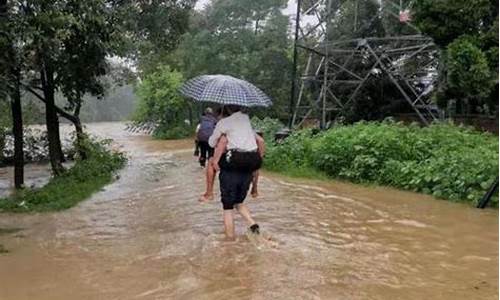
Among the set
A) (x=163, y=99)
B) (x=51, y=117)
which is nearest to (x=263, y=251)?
(x=51, y=117)

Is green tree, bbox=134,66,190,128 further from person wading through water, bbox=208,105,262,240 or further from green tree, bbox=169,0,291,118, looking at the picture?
person wading through water, bbox=208,105,262,240

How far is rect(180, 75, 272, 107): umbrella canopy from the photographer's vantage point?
21.9 feet

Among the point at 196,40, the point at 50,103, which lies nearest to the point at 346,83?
the point at 50,103

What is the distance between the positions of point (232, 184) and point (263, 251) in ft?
2.72

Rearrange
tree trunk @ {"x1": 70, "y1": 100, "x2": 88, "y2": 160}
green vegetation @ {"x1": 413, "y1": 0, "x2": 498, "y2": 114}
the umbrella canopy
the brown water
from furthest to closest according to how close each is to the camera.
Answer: tree trunk @ {"x1": 70, "y1": 100, "x2": 88, "y2": 160} → green vegetation @ {"x1": 413, "y1": 0, "x2": 498, "y2": 114} → the umbrella canopy → the brown water

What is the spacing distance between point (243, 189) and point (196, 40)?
31.3 metres

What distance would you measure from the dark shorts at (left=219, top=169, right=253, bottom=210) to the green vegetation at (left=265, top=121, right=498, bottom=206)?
4.75m

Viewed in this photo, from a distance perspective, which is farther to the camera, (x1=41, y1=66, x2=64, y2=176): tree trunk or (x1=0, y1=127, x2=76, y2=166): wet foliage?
(x1=0, y1=127, x2=76, y2=166): wet foliage

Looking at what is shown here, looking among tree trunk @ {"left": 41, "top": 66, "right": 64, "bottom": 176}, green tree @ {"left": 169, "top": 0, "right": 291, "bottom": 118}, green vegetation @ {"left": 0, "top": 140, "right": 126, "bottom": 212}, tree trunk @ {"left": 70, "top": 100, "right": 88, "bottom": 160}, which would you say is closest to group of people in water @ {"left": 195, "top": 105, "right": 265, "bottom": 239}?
green vegetation @ {"left": 0, "top": 140, "right": 126, "bottom": 212}

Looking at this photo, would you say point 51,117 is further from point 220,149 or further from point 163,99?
point 163,99

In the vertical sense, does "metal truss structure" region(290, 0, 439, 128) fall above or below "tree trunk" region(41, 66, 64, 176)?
above

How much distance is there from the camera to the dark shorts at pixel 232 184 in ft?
21.6

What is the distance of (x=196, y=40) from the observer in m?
36.9

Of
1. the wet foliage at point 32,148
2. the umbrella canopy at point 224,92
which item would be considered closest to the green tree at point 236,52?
the wet foliage at point 32,148
